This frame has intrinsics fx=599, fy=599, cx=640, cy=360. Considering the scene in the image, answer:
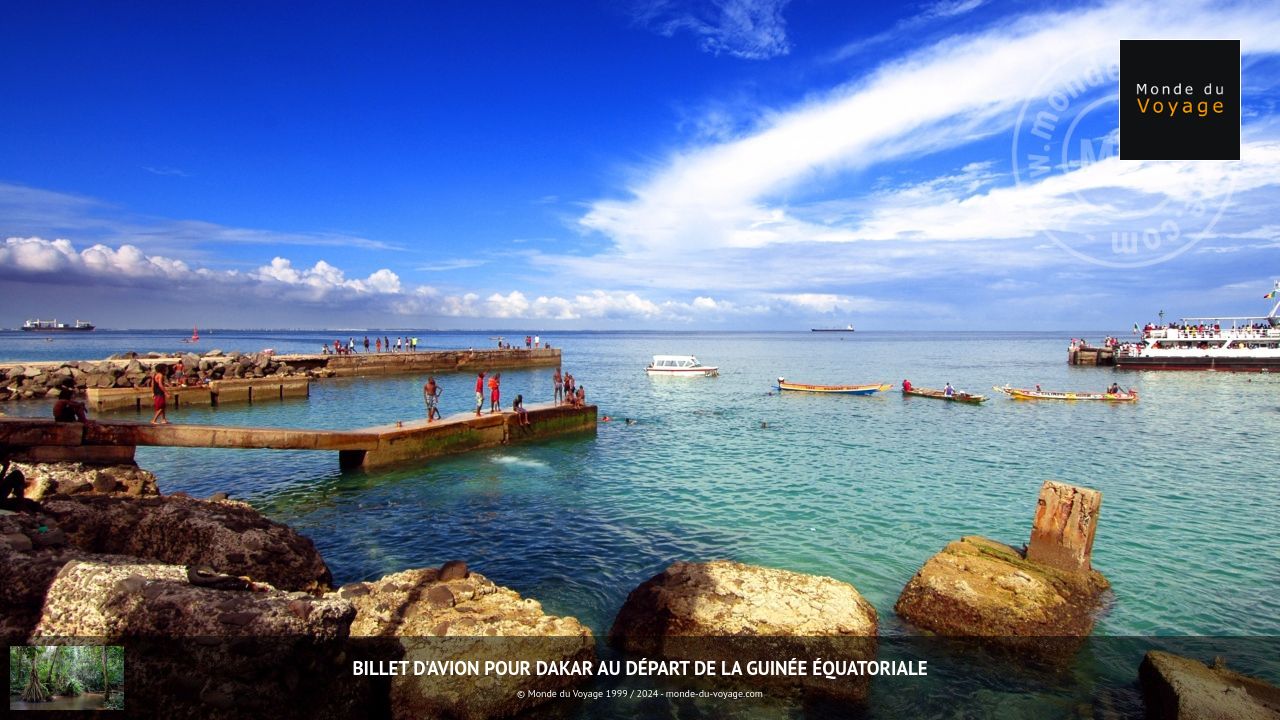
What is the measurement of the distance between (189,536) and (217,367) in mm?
41003

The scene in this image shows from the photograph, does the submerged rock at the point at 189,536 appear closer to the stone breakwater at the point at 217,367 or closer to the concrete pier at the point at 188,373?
the concrete pier at the point at 188,373

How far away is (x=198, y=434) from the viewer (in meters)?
16.2

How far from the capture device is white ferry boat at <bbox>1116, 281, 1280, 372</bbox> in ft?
200

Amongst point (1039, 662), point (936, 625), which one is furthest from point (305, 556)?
point (1039, 662)

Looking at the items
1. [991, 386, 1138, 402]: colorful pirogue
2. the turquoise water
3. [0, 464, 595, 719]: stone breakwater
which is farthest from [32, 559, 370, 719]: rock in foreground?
[991, 386, 1138, 402]: colorful pirogue

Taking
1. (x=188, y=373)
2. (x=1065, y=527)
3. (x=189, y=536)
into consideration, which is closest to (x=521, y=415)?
(x=189, y=536)

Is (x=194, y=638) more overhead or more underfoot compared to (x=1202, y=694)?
more overhead

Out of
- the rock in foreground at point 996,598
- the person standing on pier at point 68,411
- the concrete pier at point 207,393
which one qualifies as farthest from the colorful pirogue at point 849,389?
the person standing on pier at point 68,411

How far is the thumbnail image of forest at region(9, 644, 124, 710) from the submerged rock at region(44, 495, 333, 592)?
10.5 ft

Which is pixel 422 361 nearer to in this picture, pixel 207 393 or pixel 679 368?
pixel 679 368

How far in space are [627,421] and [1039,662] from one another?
24464 mm

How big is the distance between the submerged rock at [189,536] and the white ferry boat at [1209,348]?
3256 inches

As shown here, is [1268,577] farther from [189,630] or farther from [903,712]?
[189,630]

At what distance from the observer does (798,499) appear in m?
17.5
